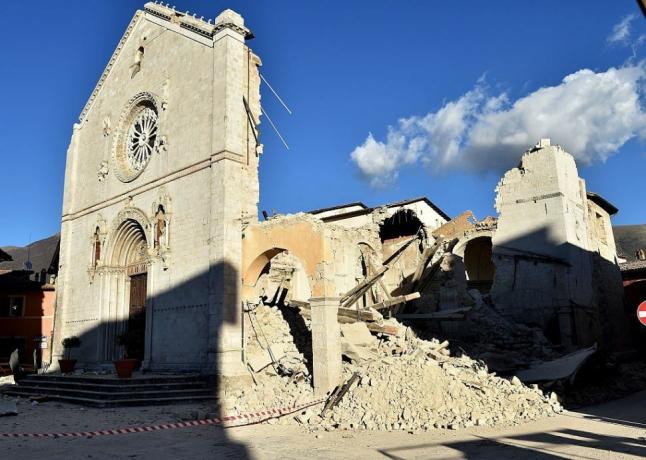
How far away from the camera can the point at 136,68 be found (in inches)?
862

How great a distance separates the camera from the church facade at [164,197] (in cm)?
1650

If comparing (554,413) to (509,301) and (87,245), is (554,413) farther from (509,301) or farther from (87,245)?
(87,245)

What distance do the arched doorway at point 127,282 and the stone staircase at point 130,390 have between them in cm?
401

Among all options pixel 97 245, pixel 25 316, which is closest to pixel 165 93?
pixel 97 245

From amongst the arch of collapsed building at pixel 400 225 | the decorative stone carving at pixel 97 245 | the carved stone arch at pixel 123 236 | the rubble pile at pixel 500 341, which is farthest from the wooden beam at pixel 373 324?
the arch of collapsed building at pixel 400 225

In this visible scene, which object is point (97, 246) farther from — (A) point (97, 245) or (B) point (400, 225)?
(B) point (400, 225)

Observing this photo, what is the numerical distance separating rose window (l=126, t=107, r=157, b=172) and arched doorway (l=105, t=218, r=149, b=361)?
2401mm

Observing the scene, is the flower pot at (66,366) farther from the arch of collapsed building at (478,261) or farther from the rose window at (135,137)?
the arch of collapsed building at (478,261)

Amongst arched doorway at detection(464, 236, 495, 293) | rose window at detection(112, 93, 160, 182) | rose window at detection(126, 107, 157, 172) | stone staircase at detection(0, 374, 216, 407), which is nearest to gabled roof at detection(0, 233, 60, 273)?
rose window at detection(112, 93, 160, 182)

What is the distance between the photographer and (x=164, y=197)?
18578 mm

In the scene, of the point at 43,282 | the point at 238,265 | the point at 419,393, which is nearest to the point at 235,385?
the point at 238,265

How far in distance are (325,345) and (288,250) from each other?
3609 millimetres

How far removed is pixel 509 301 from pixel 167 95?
46.9ft

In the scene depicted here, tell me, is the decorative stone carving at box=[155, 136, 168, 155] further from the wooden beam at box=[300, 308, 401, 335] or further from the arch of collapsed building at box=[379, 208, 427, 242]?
the arch of collapsed building at box=[379, 208, 427, 242]
